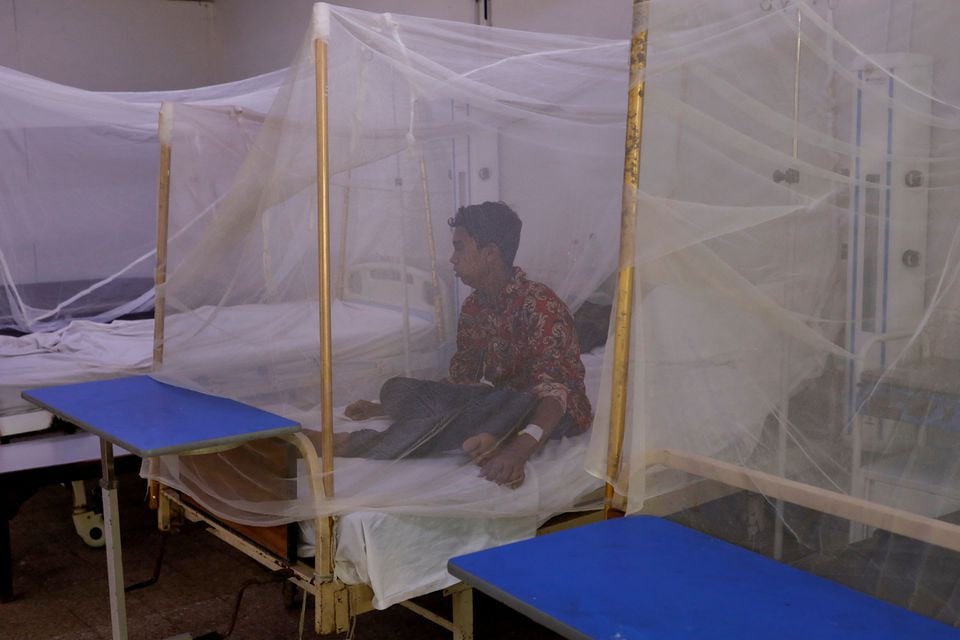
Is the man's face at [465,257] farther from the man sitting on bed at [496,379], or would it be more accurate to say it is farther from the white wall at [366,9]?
the white wall at [366,9]

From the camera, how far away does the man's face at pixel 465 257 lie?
2.59 meters

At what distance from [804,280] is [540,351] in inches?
31.6

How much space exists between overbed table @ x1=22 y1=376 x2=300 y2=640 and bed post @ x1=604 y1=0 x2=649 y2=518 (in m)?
0.81

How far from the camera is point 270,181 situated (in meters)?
2.49

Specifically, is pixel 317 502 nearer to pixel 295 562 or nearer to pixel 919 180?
pixel 295 562

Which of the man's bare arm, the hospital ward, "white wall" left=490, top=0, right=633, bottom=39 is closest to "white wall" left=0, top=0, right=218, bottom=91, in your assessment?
the hospital ward

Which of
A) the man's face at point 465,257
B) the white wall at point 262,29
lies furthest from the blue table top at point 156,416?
the white wall at point 262,29

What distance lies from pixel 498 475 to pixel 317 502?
0.47 m

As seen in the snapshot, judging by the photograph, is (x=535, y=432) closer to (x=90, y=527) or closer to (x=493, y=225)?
(x=493, y=225)

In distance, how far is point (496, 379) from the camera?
8.61 ft

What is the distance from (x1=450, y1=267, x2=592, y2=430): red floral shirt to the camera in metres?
2.62

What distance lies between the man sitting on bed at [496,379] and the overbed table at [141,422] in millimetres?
292

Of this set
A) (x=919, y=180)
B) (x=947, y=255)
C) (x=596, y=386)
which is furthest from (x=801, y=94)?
(x=596, y=386)

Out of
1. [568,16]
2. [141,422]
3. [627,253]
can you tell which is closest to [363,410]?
[141,422]
